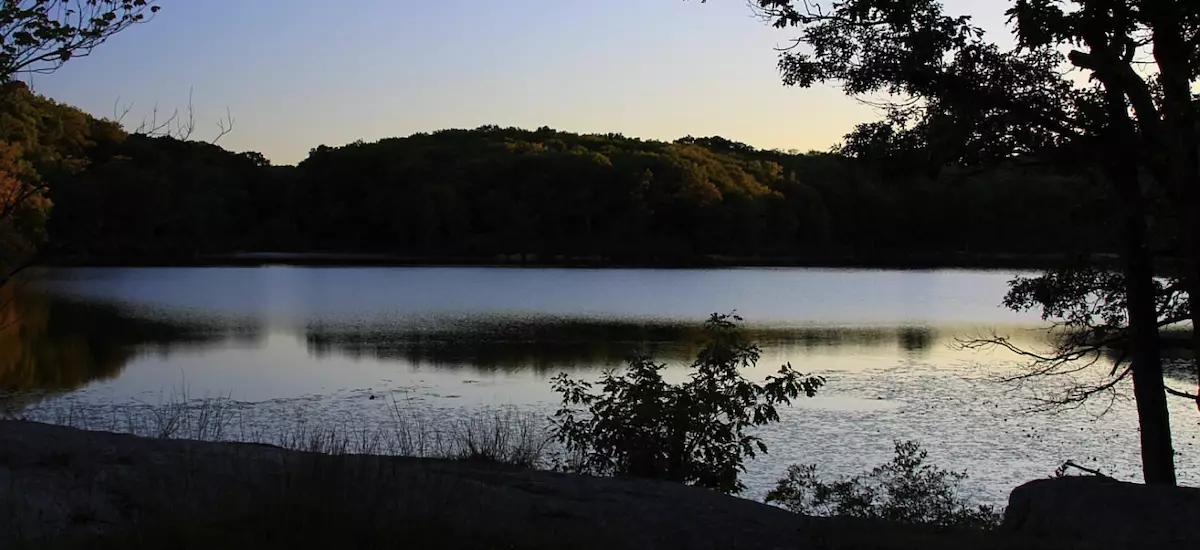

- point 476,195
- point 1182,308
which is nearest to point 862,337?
point 1182,308

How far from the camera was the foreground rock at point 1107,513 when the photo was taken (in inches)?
239

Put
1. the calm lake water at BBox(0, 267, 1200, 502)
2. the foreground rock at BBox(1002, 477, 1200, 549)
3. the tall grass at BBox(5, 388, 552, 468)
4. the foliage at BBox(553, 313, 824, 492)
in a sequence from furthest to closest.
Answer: the calm lake water at BBox(0, 267, 1200, 502), the tall grass at BBox(5, 388, 552, 468), the foliage at BBox(553, 313, 824, 492), the foreground rock at BBox(1002, 477, 1200, 549)

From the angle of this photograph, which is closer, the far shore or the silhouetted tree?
the silhouetted tree

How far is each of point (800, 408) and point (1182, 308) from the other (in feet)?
20.4

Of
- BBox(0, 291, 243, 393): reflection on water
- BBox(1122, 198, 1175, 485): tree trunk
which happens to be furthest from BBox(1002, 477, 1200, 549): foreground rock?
BBox(0, 291, 243, 393): reflection on water

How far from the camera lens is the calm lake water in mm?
13781

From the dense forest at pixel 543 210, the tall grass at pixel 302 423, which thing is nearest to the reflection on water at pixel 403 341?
the tall grass at pixel 302 423

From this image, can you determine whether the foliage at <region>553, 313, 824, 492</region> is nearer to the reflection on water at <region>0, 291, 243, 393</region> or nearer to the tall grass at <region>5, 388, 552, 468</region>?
the tall grass at <region>5, 388, 552, 468</region>

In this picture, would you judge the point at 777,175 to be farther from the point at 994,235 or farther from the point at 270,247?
the point at 270,247

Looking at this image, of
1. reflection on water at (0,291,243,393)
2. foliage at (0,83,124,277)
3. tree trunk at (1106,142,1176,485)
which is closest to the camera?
tree trunk at (1106,142,1176,485)

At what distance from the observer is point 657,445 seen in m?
9.84

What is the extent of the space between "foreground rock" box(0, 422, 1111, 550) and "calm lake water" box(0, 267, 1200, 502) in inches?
175

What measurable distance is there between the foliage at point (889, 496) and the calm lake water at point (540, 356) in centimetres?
49

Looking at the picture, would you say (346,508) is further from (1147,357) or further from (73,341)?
(73,341)
